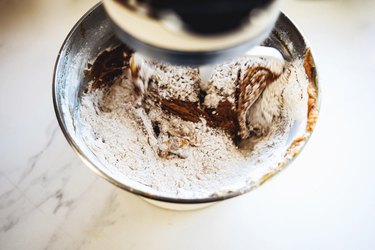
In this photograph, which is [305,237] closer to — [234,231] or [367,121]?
[234,231]

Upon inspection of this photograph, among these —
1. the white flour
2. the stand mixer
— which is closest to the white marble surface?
the white flour

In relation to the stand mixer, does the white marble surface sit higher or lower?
lower

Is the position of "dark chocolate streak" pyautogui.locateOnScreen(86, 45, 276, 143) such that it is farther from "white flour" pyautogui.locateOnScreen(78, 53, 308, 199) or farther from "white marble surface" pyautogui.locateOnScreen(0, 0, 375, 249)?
"white marble surface" pyautogui.locateOnScreen(0, 0, 375, 249)

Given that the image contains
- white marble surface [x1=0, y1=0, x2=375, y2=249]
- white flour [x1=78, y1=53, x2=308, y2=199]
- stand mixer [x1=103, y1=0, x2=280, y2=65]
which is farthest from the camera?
white marble surface [x1=0, y1=0, x2=375, y2=249]

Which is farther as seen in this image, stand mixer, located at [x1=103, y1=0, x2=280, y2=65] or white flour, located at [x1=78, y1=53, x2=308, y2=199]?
white flour, located at [x1=78, y1=53, x2=308, y2=199]

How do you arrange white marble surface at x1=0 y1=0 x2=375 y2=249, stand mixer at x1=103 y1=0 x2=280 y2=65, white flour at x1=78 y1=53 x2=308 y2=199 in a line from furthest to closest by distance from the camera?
white marble surface at x1=0 y1=0 x2=375 y2=249 < white flour at x1=78 y1=53 x2=308 y2=199 < stand mixer at x1=103 y1=0 x2=280 y2=65

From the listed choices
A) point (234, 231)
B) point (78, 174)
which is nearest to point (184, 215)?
point (234, 231)

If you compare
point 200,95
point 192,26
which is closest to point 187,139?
point 200,95

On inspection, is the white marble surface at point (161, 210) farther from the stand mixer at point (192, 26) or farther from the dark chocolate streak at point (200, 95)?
the stand mixer at point (192, 26)
